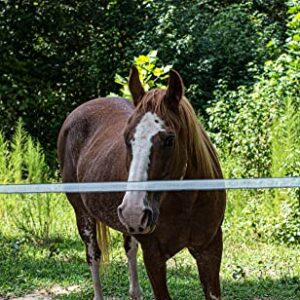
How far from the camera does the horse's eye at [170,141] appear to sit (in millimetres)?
3242

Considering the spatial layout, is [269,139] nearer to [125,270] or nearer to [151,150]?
[125,270]

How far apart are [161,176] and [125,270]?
9.33ft

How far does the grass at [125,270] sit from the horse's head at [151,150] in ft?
6.79

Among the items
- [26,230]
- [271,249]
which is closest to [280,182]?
[271,249]

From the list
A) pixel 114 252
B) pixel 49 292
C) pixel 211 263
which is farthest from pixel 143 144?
pixel 114 252

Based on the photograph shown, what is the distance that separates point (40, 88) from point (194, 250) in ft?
24.6

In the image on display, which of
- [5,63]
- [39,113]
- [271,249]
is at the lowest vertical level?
[271,249]

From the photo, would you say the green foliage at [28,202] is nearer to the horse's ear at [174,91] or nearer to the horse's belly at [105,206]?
the horse's belly at [105,206]

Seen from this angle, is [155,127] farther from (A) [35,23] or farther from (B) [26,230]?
(A) [35,23]

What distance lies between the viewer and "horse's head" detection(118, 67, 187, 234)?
3.05m

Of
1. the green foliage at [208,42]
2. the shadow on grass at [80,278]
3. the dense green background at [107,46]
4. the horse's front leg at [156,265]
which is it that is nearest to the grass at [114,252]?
the shadow on grass at [80,278]

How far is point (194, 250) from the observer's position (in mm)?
3785

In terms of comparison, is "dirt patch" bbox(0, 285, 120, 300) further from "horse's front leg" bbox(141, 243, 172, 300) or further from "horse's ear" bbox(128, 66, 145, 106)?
"horse's ear" bbox(128, 66, 145, 106)

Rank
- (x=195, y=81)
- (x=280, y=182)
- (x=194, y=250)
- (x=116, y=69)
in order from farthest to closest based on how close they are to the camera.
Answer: (x=116, y=69), (x=195, y=81), (x=194, y=250), (x=280, y=182)
